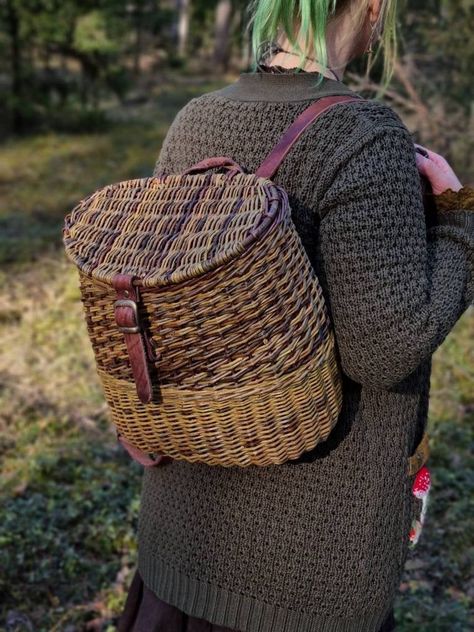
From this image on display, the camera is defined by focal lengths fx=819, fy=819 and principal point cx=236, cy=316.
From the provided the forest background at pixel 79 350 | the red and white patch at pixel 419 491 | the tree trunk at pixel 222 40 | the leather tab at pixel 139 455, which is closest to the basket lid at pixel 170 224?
the leather tab at pixel 139 455

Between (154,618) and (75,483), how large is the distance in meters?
2.28

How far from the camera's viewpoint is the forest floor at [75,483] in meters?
3.04

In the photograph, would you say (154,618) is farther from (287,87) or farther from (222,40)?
(222,40)

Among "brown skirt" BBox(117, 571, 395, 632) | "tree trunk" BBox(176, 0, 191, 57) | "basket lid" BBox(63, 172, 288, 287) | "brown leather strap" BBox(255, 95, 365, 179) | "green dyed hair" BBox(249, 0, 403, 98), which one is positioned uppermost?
"green dyed hair" BBox(249, 0, 403, 98)

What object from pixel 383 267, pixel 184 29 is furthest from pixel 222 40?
pixel 383 267

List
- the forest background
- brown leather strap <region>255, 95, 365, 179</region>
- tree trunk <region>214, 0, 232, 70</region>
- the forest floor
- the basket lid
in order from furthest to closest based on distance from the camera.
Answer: tree trunk <region>214, 0, 232, 70</region>
the forest background
the forest floor
brown leather strap <region>255, 95, 365, 179</region>
the basket lid

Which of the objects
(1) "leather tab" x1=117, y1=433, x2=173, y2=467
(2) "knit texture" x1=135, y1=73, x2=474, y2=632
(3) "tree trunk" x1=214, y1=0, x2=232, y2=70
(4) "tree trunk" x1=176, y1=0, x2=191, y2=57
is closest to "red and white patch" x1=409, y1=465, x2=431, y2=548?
(2) "knit texture" x1=135, y1=73, x2=474, y2=632

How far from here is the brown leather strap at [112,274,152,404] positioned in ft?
3.94

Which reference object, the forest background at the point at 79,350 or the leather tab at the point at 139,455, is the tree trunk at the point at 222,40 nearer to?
the forest background at the point at 79,350

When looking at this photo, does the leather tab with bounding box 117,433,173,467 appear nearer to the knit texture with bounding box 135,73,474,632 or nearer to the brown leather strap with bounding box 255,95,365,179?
the knit texture with bounding box 135,73,474,632

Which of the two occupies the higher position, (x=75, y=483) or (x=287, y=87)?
(x=287, y=87)

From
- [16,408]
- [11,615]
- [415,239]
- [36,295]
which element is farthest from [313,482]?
[36,295]

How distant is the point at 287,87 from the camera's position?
1.38m

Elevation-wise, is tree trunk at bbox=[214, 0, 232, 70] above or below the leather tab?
below
